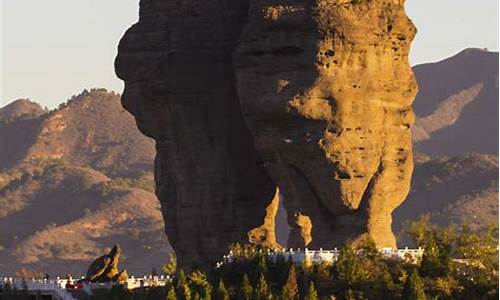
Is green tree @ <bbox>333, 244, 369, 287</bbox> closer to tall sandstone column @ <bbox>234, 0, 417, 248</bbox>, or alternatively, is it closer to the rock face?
tall sandstone column @ <bbox>234, 0, 417, 248</bbox>

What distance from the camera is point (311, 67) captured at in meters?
84.5

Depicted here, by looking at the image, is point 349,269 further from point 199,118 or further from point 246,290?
point 199,118

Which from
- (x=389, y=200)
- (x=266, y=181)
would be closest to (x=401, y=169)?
(x=389, y=200)

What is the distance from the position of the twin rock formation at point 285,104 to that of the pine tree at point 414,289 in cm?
963

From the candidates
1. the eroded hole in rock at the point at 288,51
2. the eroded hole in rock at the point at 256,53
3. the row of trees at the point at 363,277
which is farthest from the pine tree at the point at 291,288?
the eroded hole in rock at the point at 256,53

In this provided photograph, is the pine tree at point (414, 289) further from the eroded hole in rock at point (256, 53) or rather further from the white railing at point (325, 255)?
the eroded hole in rock at point (256, 53)

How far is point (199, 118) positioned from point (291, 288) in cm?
1863

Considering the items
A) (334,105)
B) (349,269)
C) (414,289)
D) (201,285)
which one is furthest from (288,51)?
(414,289)

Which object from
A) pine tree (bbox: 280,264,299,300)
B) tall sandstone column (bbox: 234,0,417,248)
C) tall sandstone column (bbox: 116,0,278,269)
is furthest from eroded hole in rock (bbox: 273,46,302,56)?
pine tree (bbox: 280,264,299,300)

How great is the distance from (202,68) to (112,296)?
12875mm

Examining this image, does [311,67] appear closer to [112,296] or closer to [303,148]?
[303,148]

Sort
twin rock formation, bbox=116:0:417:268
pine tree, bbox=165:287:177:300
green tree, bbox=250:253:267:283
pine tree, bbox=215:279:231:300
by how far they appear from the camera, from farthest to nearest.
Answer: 1. twin rock formation, bbox=116:0:417:268
2. green tree, bbox=250:253:267:283
3. pine tree, bbox=165:287:177:300
4. pine tree, bbox=215:279:231:300

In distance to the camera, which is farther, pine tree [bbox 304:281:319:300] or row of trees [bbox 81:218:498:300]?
row of trees [bbox 81:218:498:300]

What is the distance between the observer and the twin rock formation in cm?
8456
